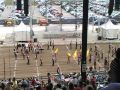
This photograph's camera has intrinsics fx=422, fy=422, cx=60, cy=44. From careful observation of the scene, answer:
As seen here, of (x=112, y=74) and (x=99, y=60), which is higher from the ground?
(x=112, y=74)

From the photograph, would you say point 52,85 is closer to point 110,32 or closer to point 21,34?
point 21,34

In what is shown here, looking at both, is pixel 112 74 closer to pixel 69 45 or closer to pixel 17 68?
pixel 17 68

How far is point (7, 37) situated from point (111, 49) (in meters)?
12.7

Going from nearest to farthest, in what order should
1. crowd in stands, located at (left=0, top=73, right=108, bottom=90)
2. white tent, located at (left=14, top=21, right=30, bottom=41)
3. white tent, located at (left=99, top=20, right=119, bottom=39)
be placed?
crowd in stands, located at (left=0, top=73, right=108, bottom=90), white tent, located at (left=14, top=21, right=30, bottom=41), white tent, located at (left=99, top=20, right=119, bottom=39)

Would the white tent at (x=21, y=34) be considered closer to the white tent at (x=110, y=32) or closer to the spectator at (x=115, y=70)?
the white tent at (x=110, y=32)

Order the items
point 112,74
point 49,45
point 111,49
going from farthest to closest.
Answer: point 49,45 < point 111,49 < point 112,74

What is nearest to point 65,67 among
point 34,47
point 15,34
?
point 34,47

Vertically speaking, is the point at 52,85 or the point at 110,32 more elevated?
the point at 52,85

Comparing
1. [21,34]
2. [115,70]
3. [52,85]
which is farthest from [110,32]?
[115,70]

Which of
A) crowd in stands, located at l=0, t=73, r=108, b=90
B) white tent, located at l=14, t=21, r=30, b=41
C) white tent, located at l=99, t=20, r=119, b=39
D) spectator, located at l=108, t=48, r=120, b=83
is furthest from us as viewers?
white tent, located at l=99, t=20, r=119, b=39

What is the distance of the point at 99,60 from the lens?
34750 millimetres

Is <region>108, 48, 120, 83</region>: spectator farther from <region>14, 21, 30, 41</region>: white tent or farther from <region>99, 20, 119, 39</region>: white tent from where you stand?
<region>99, 20, 119, 39</region>: white tent

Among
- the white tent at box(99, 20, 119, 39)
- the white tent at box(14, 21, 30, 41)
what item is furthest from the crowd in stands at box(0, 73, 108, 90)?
the white tent at box(99, 20, 119, 39)

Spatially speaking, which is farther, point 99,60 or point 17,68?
point 99,60
